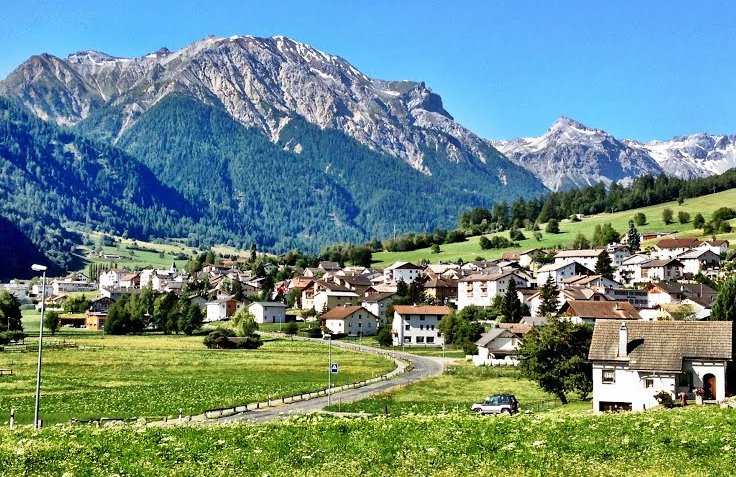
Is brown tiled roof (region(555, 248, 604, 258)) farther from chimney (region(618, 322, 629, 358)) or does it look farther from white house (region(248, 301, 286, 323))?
chimney (region(618, 322, 629, 358))

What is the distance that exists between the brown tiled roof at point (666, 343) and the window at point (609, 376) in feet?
2.26

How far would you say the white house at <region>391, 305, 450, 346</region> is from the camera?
130250 millimetres

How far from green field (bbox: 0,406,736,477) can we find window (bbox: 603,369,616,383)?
19550mm

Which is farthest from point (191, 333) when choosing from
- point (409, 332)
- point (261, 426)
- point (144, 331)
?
point (261, 426)

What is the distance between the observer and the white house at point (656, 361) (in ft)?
145

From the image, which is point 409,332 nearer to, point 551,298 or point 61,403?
point 551,298

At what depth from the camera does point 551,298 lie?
131 metres

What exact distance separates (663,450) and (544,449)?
2949mm

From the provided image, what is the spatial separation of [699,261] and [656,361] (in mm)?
130540

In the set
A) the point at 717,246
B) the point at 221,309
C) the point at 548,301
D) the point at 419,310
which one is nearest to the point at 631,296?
the point at 548,301

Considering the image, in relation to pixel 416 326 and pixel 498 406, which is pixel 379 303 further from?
pixel 498 406

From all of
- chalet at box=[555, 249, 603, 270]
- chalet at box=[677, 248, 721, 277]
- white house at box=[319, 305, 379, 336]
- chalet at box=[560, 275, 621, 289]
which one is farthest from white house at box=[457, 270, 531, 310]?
chalet at box=[677, 248, 721, 277]

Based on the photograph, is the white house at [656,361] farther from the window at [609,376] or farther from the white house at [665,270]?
the white house at [665,270]

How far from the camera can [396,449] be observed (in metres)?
21.3
